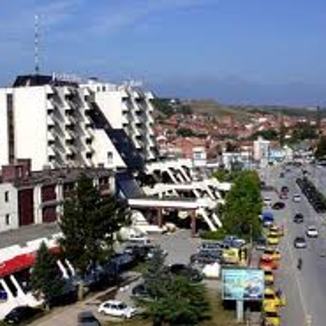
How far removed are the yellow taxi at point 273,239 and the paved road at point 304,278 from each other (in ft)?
1.53

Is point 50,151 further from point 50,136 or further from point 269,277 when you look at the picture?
point 269,277

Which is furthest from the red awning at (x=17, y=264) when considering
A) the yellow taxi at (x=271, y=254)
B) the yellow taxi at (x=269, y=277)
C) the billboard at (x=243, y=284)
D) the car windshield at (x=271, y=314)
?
the yellow taxi at (x=271, y=254)

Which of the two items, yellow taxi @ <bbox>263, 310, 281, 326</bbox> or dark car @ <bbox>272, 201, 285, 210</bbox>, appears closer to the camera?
yellow taxi @ <bbox>263, 310, 281, 326</bbox>

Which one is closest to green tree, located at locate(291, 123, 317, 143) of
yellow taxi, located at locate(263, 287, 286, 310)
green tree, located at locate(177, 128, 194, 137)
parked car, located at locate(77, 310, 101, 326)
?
green tree, located at locate(177, 128, 194, 137)

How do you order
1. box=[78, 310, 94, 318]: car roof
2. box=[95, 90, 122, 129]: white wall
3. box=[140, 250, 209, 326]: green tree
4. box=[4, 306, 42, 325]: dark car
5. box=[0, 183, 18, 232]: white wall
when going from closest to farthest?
box=[140, 250, 209, 326]: green tree → box=[78, 310, 94, 318]: car roof → box=[4, 306, 42, 325]: dark car → box=[0, 183, 18, 232]: white wall → box=[95, 90, 122, 129]: white wall

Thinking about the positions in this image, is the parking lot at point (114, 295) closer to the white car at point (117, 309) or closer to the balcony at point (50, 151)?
the white car at point (117, 309)

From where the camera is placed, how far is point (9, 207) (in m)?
46.3

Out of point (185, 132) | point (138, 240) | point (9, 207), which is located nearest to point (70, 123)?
point (138, 240)

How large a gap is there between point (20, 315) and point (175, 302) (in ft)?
22.0

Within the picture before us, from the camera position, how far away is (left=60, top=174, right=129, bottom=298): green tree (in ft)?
Result: 124

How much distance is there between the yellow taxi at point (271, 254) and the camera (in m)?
46.9

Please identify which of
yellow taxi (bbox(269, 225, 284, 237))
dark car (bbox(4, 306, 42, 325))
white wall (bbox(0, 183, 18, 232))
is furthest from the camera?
yellow taxi (bbox(269, 225, 284, 237))

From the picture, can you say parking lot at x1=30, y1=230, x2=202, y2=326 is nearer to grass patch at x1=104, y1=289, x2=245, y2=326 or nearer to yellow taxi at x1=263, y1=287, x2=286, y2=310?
grass patch at x1=104, y1=289, x2=245, y2=326

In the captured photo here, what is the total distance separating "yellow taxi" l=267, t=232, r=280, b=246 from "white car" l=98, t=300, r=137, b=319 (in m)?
19.6
